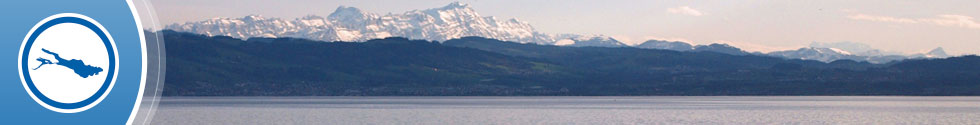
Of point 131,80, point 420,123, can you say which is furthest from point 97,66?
point 420,123

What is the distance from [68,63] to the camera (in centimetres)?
615

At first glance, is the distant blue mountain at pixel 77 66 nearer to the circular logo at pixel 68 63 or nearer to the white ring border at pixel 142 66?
the circular logo at pixel 68 63

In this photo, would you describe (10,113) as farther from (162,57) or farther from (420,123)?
(420,123)

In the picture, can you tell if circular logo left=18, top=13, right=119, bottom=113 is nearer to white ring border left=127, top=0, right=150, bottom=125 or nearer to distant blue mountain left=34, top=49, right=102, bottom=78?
distant blue mountain left=34, top=49, right=102, bottom=78

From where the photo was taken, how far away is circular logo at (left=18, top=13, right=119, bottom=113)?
20.0 feet

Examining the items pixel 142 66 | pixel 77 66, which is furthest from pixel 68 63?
pixel 142 66

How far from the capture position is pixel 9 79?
6000 mm

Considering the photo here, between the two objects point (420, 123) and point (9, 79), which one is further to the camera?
point (420, 123)

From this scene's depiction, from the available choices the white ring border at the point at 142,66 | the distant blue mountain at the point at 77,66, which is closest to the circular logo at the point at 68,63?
the distant blue mountain at the point at 77,66

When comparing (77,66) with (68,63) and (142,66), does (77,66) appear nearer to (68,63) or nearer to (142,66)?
(68,63)

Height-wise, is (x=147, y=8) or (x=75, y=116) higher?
(x=147, y=8)

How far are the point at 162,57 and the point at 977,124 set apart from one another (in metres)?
99.1

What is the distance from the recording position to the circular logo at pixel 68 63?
6098 mm

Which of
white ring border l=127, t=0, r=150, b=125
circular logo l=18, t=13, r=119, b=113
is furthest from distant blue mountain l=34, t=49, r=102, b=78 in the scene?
white ring border l=127, t=0, r=150, b=125
